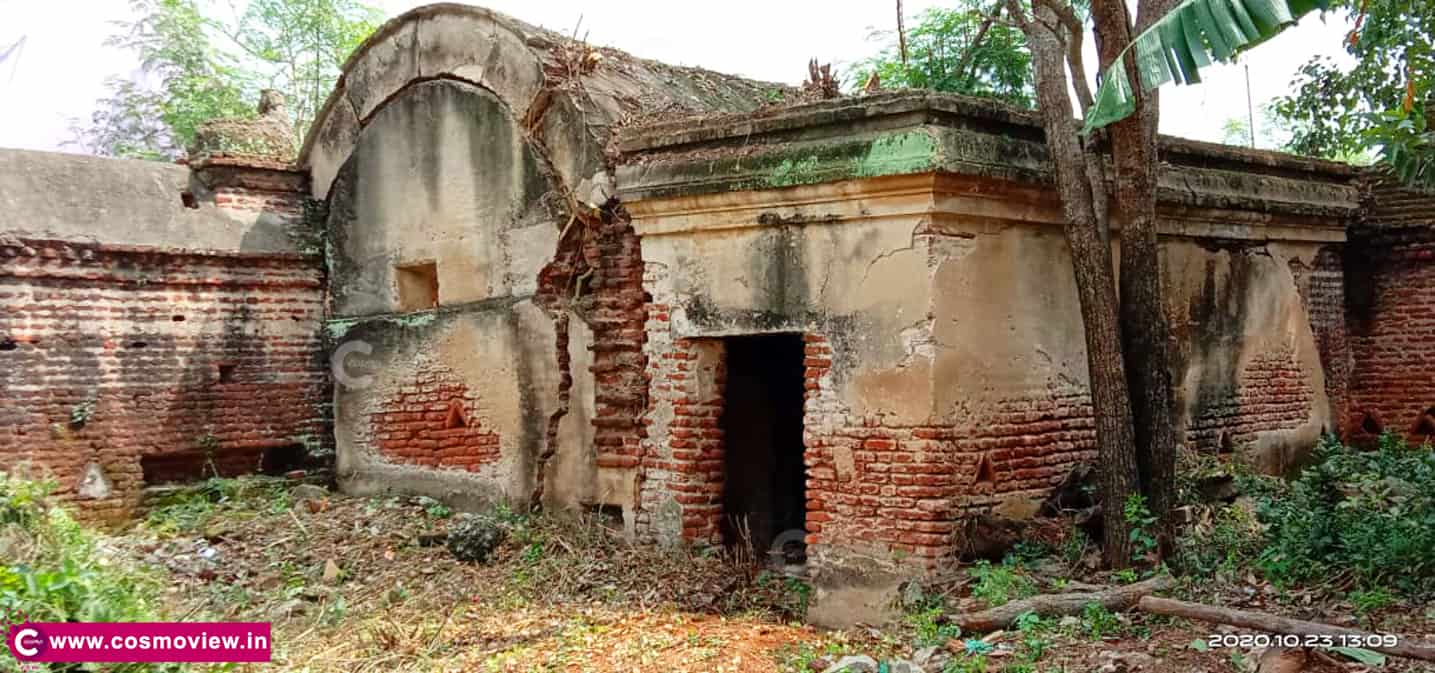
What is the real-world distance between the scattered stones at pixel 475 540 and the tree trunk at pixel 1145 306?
4484 millimetres

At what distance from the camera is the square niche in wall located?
1062 centimetres

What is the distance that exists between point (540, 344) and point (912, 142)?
3603mm

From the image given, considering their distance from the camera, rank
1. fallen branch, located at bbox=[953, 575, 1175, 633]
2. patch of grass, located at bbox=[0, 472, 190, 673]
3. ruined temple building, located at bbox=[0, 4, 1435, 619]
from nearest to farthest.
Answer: patch of grass, located at bbox=[0, 472, 190, 673], fallen branch, located at bbox=[953, 575, 1175, 633], ruined temple building, located at bbox=[0, 4, 1435, 619]

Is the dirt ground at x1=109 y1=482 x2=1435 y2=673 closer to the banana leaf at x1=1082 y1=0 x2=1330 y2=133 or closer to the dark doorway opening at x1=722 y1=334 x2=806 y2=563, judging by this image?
the dark doorway opening at x1=722 y1=334 x2=806 y2=563

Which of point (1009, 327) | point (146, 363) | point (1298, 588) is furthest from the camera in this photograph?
point (146, 363)

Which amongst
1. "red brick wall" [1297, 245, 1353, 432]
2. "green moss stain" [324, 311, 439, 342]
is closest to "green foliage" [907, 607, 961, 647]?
"green moss stain" [324, 311, 439, 342]

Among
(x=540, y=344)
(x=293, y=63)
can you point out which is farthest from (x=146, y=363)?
(x=293, y=63)

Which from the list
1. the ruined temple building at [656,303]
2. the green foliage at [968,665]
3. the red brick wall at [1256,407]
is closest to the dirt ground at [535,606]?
the green foliage at [968,665]

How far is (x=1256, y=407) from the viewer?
31.3 ft

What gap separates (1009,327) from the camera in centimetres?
745

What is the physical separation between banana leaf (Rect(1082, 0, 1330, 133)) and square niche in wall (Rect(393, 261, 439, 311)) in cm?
627

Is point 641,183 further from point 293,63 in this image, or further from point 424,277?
point 293,63

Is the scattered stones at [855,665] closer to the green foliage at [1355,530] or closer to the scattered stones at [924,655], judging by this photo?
the scattered stones at [924,655]

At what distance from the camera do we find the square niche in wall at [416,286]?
34.8 ft
